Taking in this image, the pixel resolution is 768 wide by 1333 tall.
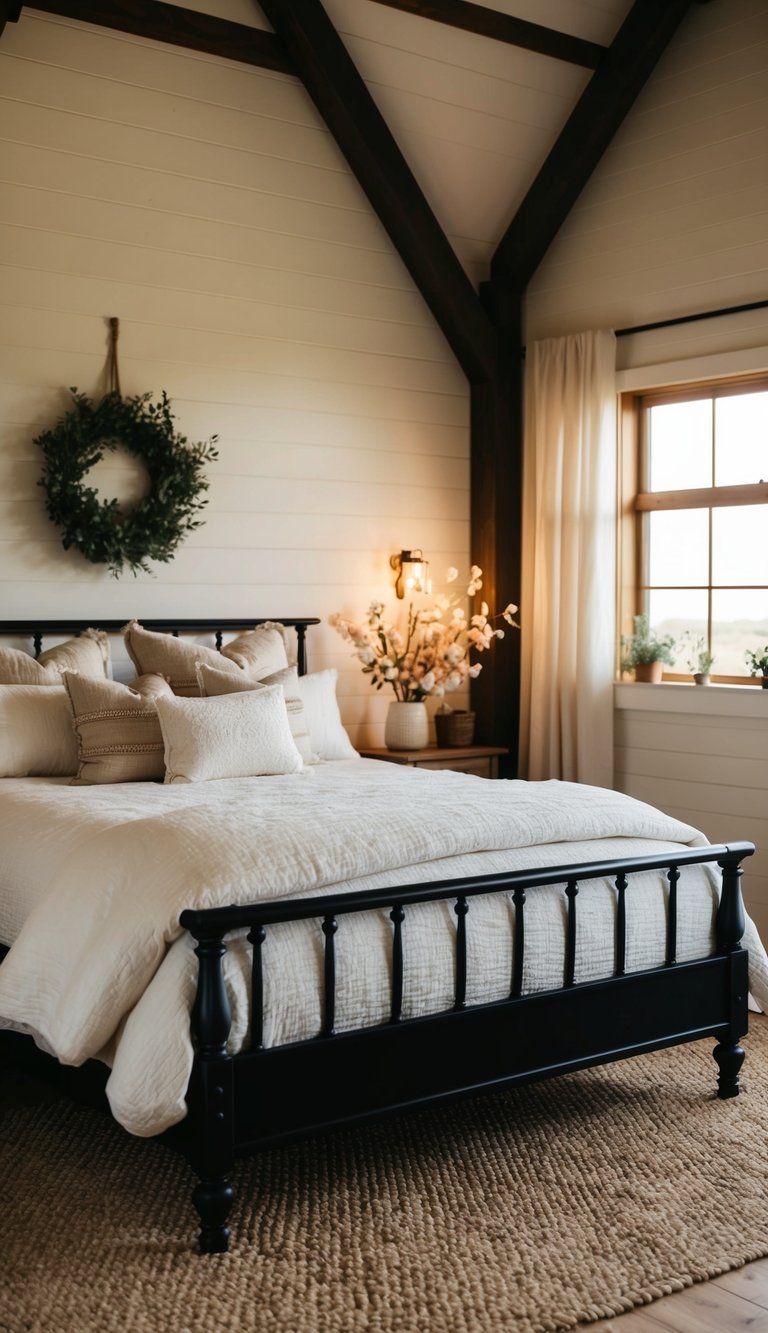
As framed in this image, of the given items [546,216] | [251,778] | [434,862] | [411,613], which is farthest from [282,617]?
[434,862]

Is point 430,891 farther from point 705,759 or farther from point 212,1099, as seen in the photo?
point 705,759

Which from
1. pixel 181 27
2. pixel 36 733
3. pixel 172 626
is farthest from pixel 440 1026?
pixel 181 27

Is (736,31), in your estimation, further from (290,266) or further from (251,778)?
(251,778)

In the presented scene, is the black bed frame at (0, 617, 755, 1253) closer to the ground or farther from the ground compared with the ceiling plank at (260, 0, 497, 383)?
closer to the ground

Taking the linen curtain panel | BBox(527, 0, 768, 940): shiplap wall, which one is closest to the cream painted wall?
BBox(527, 0, 768, 940): shiplap wall

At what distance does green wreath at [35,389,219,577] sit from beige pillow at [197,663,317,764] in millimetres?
606

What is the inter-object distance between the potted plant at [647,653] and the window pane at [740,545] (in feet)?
→ 1.01

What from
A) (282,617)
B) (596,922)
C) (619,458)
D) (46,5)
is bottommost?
(596,922)

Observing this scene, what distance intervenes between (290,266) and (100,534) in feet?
4.47

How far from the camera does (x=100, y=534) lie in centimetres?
433

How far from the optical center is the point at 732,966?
3164 mm

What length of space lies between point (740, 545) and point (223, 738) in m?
2.17

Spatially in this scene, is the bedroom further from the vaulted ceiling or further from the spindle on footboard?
the spindle on footboard

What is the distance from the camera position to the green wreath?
14.0 feet
